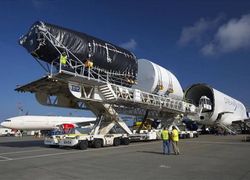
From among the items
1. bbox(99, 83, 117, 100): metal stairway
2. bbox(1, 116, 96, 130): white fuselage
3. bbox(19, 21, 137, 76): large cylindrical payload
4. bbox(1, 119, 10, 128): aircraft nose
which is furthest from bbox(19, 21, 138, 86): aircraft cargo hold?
bbox(1, 119, 10, 128): aircraft nose

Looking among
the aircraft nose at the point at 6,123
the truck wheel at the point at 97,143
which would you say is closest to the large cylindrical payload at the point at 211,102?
the truck wheel at the point at 97,143

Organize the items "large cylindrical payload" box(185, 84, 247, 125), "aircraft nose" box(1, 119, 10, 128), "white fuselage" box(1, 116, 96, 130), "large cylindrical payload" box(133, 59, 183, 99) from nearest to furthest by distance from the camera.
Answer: "large cylindrical payload" box(133, 59, 183, 99) < "large cylindrical payload" box(185, 84, 247, 125) < "aircraft nose" box(1, 119, 10, 128) < "white fuselage" box(1, 116, 96, 130)

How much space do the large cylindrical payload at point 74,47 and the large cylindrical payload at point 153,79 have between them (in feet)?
8.46

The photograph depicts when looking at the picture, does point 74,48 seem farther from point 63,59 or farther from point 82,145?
point 82,145

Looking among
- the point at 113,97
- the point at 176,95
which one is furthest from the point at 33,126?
the point at 113,97

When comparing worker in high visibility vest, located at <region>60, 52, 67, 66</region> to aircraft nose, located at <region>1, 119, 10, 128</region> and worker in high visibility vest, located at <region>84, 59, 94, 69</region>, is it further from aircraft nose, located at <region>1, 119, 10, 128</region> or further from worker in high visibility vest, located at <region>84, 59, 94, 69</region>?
aircraft nose, located at <region>1, 119, 10, 128</region>

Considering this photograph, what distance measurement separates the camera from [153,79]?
23.3m

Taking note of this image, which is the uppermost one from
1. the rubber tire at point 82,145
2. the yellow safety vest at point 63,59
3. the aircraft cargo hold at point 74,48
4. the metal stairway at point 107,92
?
the aircraft cargo hold at point 74,48

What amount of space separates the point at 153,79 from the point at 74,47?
25.6ft

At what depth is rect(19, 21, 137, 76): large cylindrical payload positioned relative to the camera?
16.9 m

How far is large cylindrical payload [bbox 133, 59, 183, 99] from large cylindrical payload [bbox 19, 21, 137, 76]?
2.58 meters

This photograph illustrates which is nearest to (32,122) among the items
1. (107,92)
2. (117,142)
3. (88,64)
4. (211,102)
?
(211,102)

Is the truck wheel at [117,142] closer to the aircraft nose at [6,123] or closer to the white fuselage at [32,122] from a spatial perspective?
the white fuselage at [32,122]

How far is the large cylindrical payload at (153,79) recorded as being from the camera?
23422 millimetres
